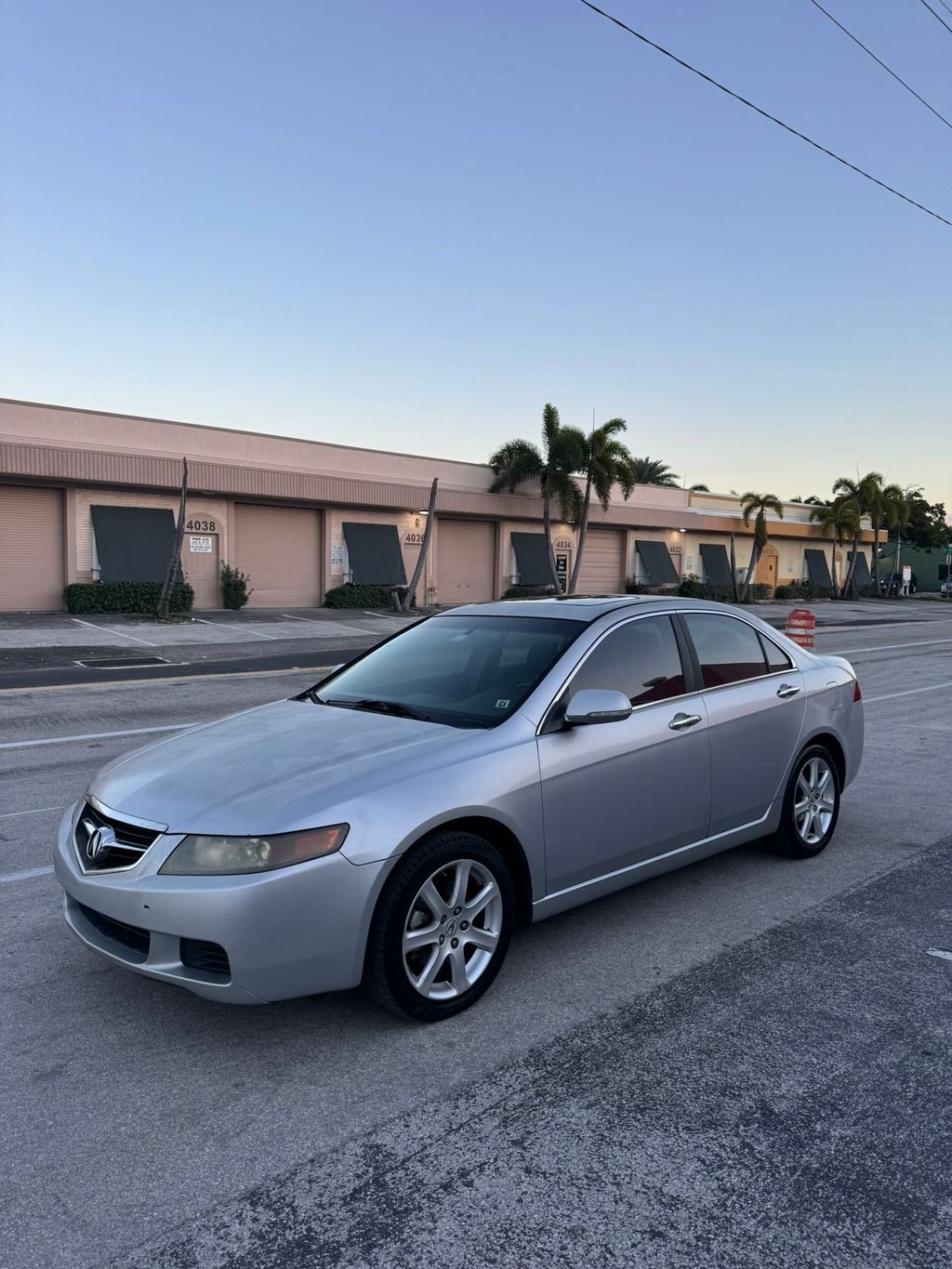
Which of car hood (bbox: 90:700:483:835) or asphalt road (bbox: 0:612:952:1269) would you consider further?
car hood (bbox: 90:700:483:835)

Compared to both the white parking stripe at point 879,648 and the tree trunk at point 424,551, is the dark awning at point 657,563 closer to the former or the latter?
the tree trunk at point 424,551

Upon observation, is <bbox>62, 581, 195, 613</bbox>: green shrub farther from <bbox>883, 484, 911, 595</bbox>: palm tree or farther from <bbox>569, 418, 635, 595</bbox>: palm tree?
<bbox>883, 484, 911, 595</bbox>: palm tree

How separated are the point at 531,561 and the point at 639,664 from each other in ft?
105

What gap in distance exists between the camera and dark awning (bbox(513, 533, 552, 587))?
119ft

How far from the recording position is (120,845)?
3.45 m

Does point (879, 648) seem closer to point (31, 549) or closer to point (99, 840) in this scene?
point (31, 549)

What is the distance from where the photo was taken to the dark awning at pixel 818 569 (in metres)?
53.9

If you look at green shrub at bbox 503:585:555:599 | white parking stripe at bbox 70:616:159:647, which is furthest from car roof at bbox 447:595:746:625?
green shrub at bbox 503:585:555:599

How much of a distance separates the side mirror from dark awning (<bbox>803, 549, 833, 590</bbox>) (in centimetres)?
5264

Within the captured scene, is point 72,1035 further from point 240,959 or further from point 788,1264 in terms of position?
point 788,1264

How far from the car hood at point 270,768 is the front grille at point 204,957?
0.37m

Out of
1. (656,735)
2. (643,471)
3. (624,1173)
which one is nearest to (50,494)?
(656,735)

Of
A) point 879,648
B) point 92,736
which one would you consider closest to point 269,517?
point 879,648

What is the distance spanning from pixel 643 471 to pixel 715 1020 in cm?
6376
